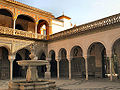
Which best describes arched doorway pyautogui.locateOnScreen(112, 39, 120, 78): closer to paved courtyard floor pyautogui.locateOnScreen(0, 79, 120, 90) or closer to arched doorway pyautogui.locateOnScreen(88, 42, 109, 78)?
arched doorway pyautogui.locateOnScreen(88, 42, 109, 78)

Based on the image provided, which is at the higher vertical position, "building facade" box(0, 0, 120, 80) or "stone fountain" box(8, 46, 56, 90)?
"building facade" box(0, 0, 120, 80)

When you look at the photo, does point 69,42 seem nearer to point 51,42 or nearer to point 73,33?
point 73,33

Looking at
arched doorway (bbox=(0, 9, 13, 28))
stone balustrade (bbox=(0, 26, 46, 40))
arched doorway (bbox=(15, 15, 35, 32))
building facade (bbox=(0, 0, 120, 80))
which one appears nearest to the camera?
building facade (bbox=(0, 0, 120, 80))

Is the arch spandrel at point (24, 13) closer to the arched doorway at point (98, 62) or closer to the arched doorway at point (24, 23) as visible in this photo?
the arched doorway at point (24, 23)

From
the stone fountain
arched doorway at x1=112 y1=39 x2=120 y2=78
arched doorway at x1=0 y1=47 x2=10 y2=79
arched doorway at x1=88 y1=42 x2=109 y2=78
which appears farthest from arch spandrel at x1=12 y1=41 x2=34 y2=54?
arched doorway at x1=112 y1=39 x2=120 y2=78

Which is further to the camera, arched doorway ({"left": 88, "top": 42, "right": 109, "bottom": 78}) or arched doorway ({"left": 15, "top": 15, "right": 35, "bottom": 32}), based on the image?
arched doorway ({"left": 15, "top": 15, "right": 35, "bottom": 32})

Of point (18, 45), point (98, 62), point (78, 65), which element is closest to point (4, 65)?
point (18, 45)

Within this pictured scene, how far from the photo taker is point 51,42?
15242mm

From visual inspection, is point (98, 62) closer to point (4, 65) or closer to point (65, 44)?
point (65, 44)

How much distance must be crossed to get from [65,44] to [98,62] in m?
3.38

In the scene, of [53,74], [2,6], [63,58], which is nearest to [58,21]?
[63,58]

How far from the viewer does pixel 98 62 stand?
13320mm

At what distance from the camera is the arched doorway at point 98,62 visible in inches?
515

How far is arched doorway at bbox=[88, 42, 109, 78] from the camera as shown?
1308cm
